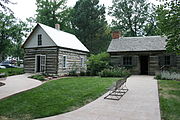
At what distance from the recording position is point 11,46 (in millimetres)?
31516

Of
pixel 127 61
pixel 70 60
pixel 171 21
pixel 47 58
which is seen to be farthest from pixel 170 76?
pixel 47 58

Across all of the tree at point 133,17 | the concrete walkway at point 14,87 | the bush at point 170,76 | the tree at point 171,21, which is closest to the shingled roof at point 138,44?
the bush at point 170,76

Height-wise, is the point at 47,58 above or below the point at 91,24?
below

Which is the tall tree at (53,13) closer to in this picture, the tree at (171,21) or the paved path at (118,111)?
the tree at (171,21)

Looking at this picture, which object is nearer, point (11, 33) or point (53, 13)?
point (11, 33)

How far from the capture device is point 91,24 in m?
33.7

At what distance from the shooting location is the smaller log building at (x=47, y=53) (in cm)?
1661

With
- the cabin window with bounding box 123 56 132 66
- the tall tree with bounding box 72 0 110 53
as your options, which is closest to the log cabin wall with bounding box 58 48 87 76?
the cabin window with bounding box 123 56 132 66

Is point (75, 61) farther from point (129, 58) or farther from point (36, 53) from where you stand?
point (129, 58)

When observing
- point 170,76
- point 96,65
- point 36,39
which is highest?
A: point 36,39

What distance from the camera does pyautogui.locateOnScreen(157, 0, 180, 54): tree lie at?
8.10 metres

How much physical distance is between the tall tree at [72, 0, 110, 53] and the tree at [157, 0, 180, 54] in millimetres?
25783

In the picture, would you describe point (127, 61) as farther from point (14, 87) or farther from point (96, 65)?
point (14, 87)

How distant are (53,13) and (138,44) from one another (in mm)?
22155
